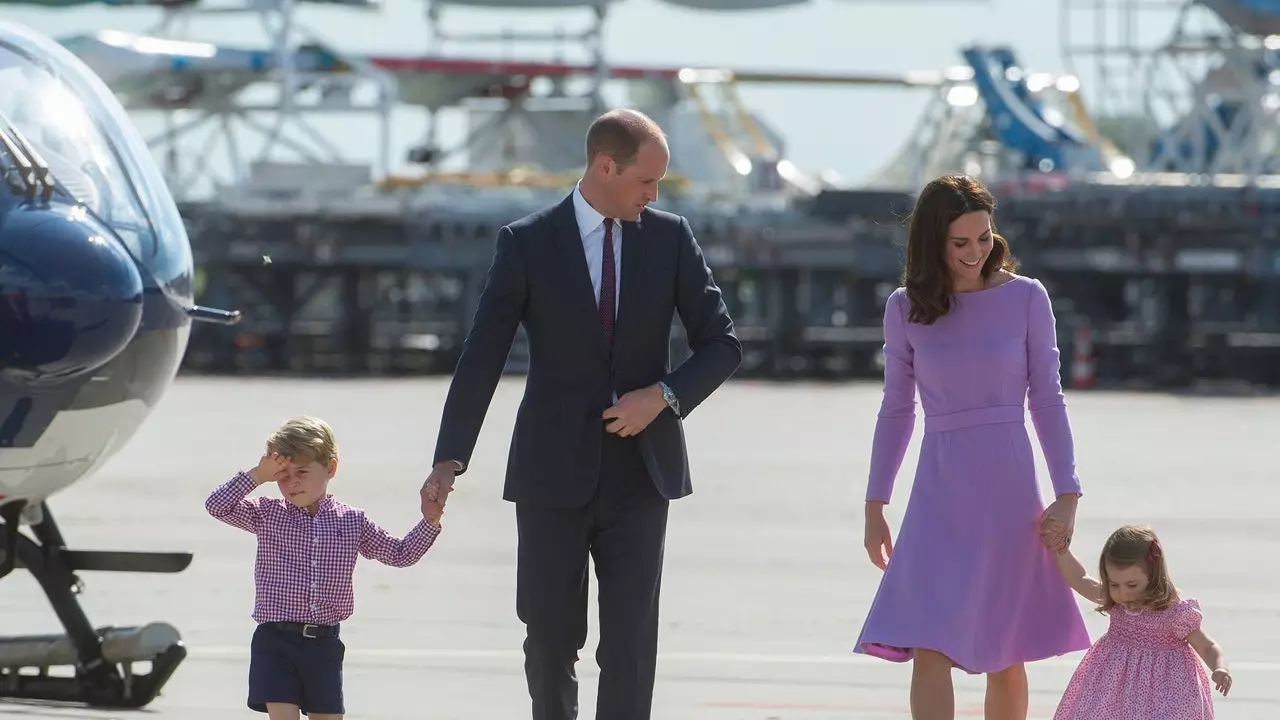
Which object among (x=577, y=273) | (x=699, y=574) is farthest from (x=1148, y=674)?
(x=699, y=574)

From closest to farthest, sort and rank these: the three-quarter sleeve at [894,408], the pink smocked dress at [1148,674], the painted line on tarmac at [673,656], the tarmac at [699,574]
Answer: the pink smocked dress at [1148,674], the three-quarter sleeve at [894,408], the tarmac at [699,574], the painted line on tarmac at [673,656]

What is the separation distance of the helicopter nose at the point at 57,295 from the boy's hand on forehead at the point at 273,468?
1198 mm

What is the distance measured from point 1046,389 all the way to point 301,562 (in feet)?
7.00

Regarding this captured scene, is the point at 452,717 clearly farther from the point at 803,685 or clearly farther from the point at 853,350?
the point at 853,350

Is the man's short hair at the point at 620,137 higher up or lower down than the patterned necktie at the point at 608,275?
higher up

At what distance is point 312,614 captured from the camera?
6129 millimetres

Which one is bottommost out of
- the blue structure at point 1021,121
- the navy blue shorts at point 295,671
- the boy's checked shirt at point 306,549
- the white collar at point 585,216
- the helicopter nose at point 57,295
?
the navy blue shorts at point 295,671

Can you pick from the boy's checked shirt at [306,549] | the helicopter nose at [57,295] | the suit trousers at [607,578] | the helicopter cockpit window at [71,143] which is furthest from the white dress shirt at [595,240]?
the helicopter cockpit window at [71,143]

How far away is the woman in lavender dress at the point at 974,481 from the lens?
20.0 feet

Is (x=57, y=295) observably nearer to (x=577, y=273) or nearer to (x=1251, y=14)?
(x=577, y=273)

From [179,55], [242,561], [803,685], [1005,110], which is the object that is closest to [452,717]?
[803,685]

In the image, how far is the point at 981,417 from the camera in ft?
20.2

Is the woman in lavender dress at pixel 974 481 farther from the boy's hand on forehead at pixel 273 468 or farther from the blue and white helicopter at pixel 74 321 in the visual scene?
the blue and white helicopter at pixel 74 321

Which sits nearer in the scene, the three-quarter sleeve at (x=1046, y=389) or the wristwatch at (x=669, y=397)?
the wristwatch at (x=669, y=397)
